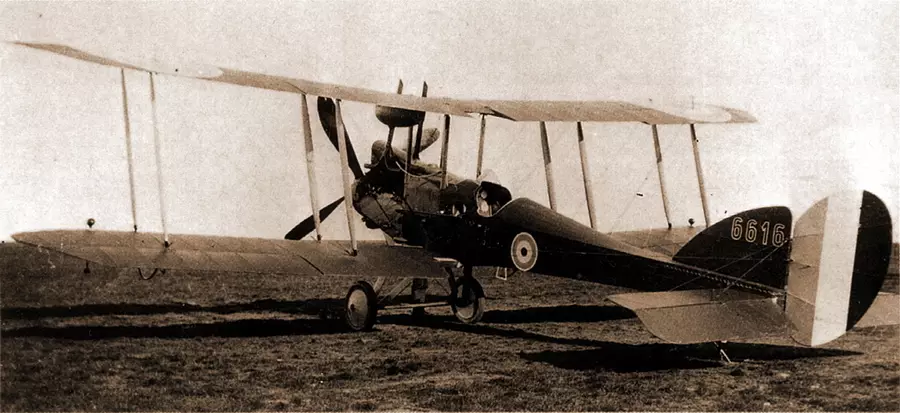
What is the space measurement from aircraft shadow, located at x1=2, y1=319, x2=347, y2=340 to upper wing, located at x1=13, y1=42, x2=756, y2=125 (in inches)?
Answer: 111

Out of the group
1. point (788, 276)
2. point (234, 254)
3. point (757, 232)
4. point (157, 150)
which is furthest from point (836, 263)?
point (157, 150)

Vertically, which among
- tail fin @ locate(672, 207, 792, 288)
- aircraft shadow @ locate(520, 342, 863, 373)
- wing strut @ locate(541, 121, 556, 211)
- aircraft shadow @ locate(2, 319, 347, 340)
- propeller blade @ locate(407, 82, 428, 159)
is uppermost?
propeller blade @ locate(407, 82, 428, 159)

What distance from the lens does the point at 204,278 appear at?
59.6ft

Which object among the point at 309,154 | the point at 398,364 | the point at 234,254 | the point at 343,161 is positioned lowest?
the point at 398,364

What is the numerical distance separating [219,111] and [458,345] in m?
4.45

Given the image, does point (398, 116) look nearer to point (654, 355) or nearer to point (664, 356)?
point (654, 355)

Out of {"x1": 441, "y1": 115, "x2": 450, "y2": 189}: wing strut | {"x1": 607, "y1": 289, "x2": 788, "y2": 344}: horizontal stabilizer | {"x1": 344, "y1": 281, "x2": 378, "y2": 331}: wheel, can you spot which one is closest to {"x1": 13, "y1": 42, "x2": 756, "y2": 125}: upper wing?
{"x1": 441, "y1": 115, "x2": 450, "y2": 189}: wing strut

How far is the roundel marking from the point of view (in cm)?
939

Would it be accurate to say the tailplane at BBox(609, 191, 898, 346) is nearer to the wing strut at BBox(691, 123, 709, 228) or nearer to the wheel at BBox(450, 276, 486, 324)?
the wing strut at BBox(691, 123, 709, 228)

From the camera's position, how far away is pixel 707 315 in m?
6.96

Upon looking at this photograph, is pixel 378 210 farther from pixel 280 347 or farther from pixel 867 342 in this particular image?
pixel 867 342

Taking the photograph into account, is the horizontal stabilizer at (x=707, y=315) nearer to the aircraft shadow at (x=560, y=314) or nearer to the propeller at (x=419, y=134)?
the aircraft shadow at (x=560, y=314)

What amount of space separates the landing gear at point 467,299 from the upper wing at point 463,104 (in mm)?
2120

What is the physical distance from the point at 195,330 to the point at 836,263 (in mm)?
6858
